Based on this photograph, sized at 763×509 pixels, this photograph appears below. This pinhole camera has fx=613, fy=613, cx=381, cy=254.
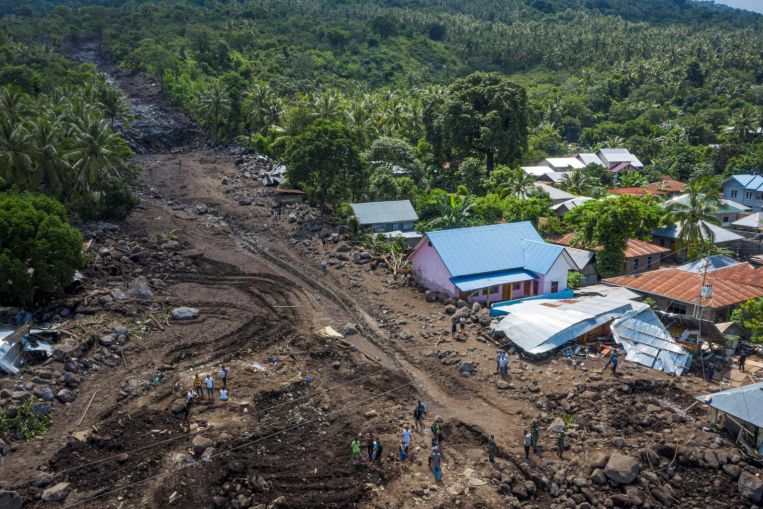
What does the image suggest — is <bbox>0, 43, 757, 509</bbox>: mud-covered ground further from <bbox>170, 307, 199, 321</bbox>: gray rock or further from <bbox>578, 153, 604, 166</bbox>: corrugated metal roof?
<bbox>578, 153, 604, 166</bbox>: corrugated metal roof

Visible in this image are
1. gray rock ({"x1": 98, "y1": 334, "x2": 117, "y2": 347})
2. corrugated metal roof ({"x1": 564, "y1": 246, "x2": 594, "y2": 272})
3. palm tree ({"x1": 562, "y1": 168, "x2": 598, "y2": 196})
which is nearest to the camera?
gray rock ({"x1": 98, "y1": 334, "x2": 117, "y2": 347})

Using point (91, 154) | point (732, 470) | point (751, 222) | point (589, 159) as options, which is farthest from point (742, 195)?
point (91, 154)

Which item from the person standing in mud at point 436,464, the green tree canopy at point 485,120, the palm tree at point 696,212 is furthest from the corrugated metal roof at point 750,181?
the person standing in mud at point 436,464

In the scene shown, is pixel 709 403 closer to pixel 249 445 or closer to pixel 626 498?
pixel 626 498

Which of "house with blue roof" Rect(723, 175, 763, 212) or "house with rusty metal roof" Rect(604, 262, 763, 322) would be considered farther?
"house with blue roof" Rect(723, 175, 763, 212)

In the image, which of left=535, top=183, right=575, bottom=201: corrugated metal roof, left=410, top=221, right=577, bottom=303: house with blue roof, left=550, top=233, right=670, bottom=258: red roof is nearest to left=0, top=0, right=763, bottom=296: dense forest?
left=550, top=233, right=670, bottom=258: red roof

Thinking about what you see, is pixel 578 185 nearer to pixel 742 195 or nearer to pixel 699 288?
pixel 742 195

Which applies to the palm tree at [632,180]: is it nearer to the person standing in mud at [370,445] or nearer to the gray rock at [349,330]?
the gray rock at [349,330]
